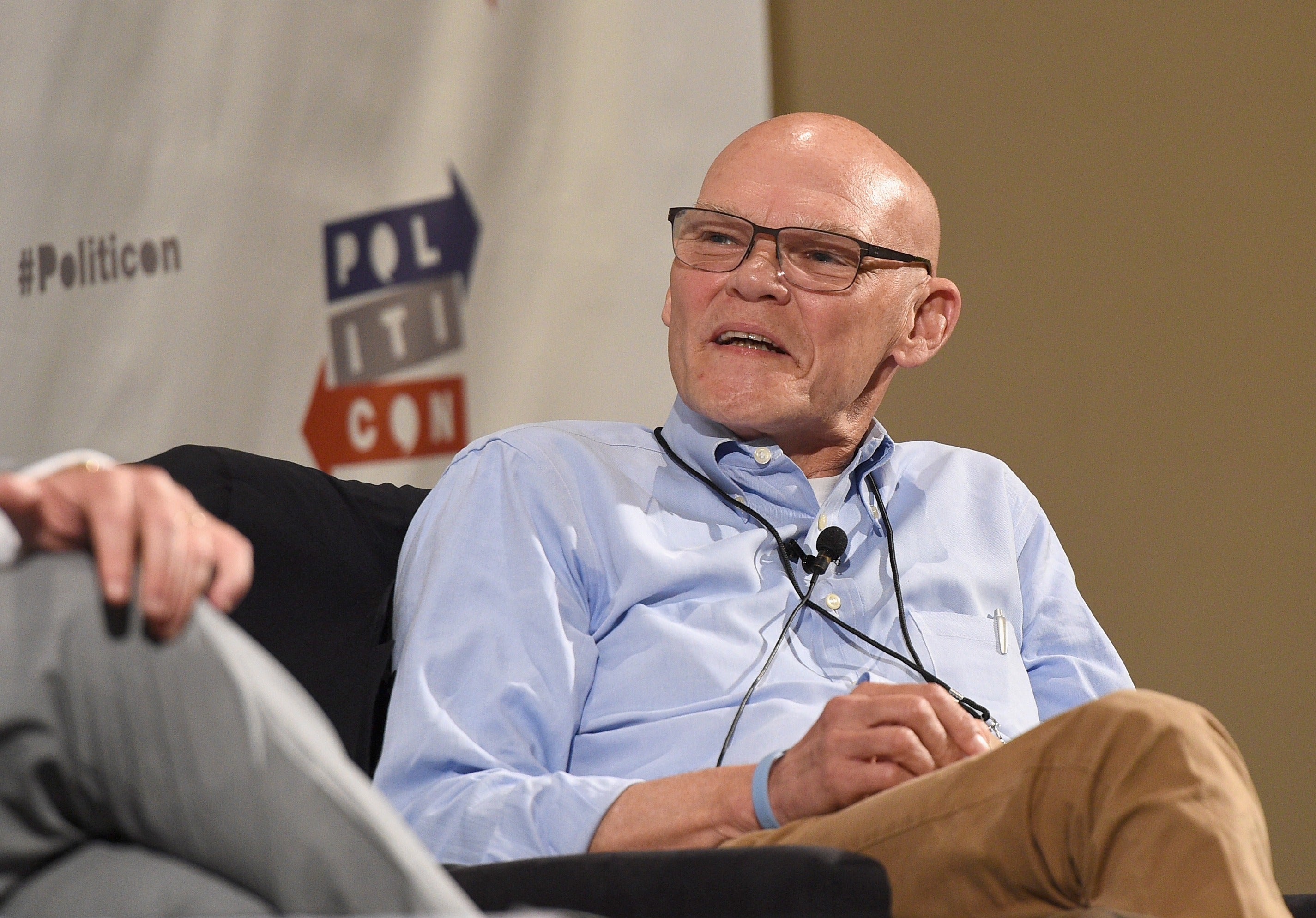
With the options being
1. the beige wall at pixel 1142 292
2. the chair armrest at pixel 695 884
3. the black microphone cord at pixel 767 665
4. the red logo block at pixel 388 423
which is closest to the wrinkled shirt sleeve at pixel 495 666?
the black microphone cord at pixel 767 665

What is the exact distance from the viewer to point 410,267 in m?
2.61

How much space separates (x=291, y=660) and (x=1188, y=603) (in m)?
1.77

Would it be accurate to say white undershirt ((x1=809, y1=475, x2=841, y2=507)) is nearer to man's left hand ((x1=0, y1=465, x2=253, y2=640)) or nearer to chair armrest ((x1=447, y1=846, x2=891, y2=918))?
chair armrest ((x1=447, y1=846, x2=891, y2=918))

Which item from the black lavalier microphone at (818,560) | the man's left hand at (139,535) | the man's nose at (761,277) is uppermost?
the man's nose at (761,277)

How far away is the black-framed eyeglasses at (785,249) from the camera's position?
178cm

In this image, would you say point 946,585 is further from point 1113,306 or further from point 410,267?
point 410,267

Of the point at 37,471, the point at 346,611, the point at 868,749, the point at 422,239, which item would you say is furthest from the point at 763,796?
the point at 422,239

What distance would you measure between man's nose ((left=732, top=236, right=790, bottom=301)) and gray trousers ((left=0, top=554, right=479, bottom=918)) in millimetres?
1124

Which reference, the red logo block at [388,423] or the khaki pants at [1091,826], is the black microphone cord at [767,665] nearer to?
the khaki pants at [1091,826]

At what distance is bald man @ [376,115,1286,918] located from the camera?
41.9 inches

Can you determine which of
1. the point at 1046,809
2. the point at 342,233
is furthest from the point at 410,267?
the point at 1046,809

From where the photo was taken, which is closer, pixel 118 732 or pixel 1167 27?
pixel 118 732

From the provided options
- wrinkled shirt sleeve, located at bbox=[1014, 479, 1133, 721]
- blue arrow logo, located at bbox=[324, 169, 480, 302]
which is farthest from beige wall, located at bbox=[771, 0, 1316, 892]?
wrinkled shirt sleeve, located at bbox=[1014, 479, 1133, 721]

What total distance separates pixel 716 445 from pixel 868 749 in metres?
0.55
